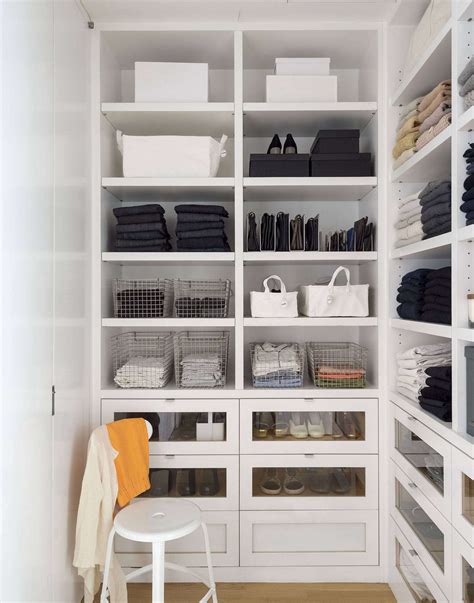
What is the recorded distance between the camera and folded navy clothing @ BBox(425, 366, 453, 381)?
1683 mm

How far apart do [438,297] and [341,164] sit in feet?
2.69

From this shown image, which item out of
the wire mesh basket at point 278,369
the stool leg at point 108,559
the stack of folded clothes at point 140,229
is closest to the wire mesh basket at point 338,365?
the wire mesh basket at point 278,369

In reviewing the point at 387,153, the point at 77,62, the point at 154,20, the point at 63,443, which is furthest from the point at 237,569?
the point at 154,20

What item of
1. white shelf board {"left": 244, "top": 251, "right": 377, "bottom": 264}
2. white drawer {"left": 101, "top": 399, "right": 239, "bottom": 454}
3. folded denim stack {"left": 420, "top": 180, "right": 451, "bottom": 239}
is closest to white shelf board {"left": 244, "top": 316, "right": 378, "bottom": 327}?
white shelf board {"left": 244, "top": 251, "right": 377, "bottom": 264}

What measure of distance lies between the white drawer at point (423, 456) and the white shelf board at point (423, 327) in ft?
1.13

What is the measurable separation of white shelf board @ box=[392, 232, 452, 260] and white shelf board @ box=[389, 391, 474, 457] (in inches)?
23.1

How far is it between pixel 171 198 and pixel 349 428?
1.42m

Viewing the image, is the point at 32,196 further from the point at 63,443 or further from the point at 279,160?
the point at 279,160

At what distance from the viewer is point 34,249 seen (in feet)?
5.10

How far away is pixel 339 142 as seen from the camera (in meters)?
2.25

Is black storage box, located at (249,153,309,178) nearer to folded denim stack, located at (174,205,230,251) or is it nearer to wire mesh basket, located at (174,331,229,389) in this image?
folded denim stack, located at (174,205,230,251)

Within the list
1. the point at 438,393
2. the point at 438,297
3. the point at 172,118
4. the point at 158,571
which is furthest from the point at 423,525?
the point at 172,118

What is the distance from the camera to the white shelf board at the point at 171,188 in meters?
2.20

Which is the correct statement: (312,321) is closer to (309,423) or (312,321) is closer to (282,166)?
(309,423)
